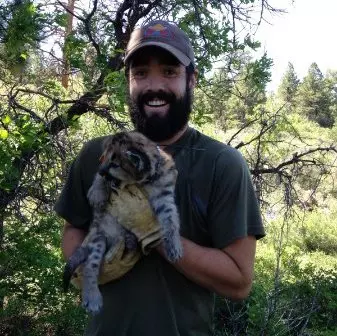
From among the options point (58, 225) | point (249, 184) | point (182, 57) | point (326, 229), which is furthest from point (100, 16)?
point (326, 229)

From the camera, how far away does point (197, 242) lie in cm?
248

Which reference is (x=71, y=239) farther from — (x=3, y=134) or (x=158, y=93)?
(x=3, y=134)

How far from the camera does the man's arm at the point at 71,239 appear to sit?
2.66 meters

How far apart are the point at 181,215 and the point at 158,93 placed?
665mm

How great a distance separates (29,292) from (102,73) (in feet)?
10.9

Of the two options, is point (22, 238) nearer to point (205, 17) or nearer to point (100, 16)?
point (100, 16)

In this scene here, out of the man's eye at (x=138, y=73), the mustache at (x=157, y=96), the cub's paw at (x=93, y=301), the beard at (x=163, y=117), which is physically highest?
the man's eye at (x=138, y=73)

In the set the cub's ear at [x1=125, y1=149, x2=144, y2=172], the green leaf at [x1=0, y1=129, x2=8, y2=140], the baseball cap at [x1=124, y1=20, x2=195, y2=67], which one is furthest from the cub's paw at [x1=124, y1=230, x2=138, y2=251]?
the green leaf at [x1=0, y1=129, x2=8, y2=140]

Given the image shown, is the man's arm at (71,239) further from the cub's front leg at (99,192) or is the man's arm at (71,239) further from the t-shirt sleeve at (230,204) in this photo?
the t-shirt sleeve at (230,204)

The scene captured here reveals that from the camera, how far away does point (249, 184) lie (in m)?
2.47

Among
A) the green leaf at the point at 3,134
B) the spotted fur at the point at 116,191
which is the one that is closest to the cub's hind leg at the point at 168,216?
the spotted fur at the point at 116,191

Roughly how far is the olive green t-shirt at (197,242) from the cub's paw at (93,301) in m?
0.03

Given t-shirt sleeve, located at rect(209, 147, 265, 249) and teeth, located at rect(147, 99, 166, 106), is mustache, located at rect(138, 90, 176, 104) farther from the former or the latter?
t-shirt sleeve, located at rect(209, 147, 265, 249)

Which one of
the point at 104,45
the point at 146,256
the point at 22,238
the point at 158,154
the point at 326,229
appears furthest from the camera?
the point at 326,229
